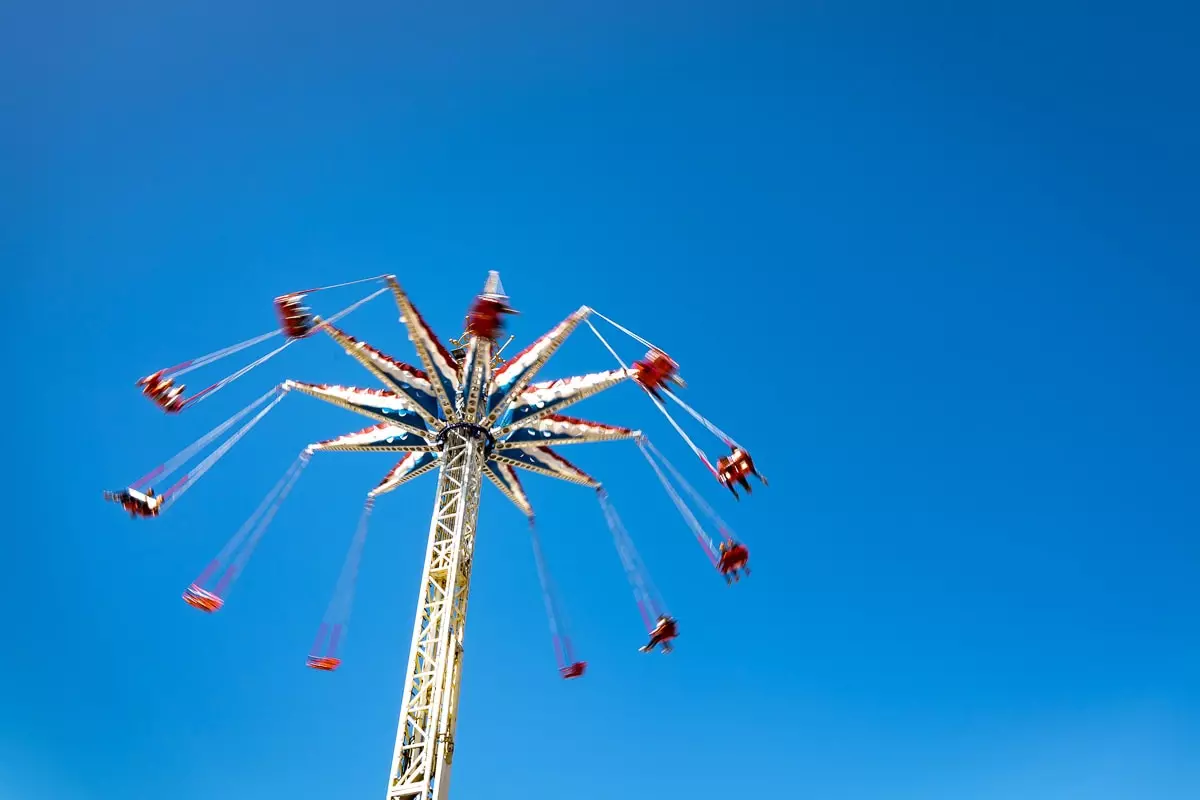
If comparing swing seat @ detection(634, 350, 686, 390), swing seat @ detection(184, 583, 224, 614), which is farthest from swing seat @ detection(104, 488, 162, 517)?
swing seat @ detection(634, 350, 686, 390)

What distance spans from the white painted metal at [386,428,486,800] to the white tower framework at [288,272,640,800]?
3 centimetres

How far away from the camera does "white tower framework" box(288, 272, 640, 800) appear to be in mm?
21406

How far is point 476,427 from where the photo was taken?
78.6ft

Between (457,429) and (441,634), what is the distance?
18.1ft

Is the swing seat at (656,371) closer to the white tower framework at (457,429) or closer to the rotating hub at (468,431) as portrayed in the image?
the white tower framework at (457,429)

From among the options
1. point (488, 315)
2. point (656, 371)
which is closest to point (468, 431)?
point (488, 315)

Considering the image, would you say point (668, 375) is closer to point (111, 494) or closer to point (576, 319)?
point (576, 319)

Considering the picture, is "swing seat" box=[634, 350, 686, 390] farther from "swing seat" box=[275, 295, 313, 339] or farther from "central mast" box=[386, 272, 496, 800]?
"swing seat" box=[275, 295, 313, 339]

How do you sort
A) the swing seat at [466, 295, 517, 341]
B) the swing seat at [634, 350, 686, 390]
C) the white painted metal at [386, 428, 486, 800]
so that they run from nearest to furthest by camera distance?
the white painted metal at [386, 428, 486, 800]
the swing seat at [466, 295, 517, 341]
the swing seat at [634, 350, 686, 390]

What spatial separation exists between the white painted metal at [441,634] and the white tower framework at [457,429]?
0.10 ft

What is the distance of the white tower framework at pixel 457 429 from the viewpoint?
21.4 meters

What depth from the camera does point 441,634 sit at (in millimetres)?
20891

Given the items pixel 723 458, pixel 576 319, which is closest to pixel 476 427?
pixel 576 319

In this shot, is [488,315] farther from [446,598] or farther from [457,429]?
[446,598]
